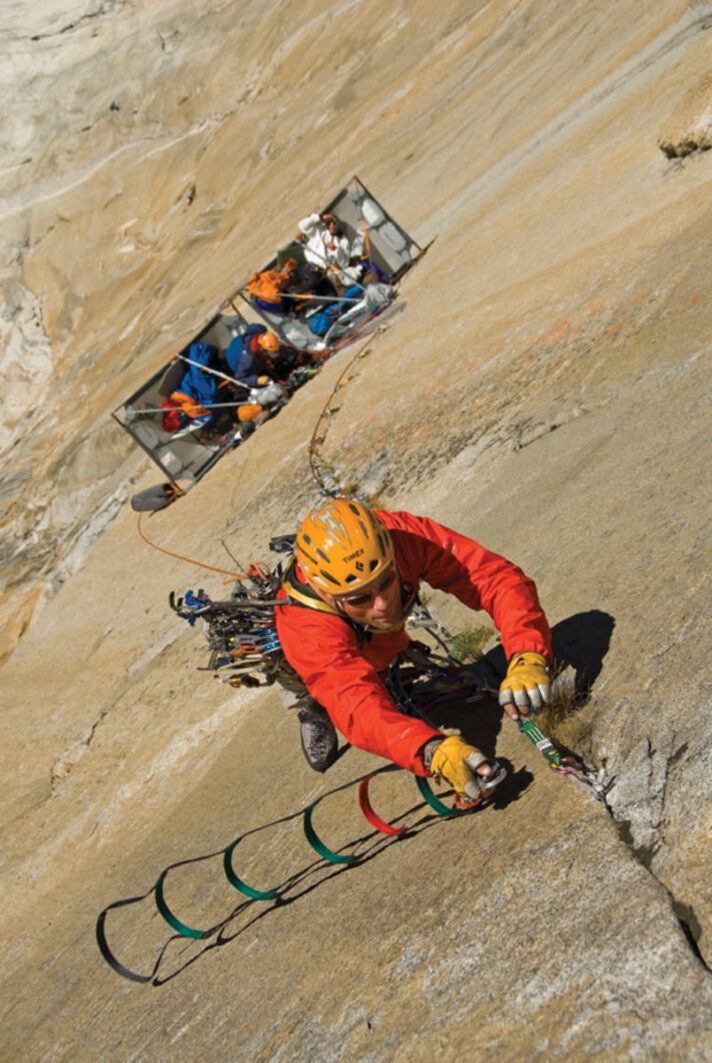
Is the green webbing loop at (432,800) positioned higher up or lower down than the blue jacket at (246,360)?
lower down

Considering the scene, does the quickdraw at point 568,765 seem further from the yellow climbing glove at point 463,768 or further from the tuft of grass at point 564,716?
the yellow climbing glove at point 463,768

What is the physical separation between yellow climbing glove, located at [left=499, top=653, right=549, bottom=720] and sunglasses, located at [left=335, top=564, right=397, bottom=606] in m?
0.73

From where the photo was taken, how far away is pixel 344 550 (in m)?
4.11

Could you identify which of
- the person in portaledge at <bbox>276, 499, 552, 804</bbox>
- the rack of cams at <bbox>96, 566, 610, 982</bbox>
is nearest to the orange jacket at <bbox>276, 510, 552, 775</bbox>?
the person in portaledge at <bbox>276, 499, 552, 804</bbox>

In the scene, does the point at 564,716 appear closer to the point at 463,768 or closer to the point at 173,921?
the point at 463,768

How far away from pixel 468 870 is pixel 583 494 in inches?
135

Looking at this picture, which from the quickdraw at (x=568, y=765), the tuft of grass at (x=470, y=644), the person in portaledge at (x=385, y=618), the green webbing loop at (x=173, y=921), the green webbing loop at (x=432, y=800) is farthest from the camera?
the tuft of grass at (x=470, y=644)

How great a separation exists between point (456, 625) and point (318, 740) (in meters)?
1.35

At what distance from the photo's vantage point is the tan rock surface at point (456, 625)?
313cm

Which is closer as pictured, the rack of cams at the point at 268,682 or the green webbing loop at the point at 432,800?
the rack of cams at the point at 268,682

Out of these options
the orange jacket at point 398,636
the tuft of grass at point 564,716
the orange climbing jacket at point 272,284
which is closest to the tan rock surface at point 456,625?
the tuft of grass at point 564,716

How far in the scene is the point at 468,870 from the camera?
11.9ft

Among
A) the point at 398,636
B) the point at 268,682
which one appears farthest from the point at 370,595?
the point at 268,682

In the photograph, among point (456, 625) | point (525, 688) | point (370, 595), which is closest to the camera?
point (525, 688)
